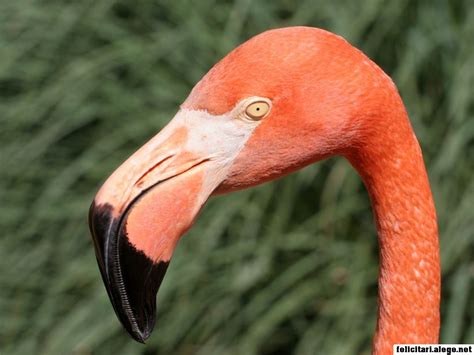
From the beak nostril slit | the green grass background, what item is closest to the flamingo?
the beak nostril slit

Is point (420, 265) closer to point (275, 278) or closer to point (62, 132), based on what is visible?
point (275, 278)

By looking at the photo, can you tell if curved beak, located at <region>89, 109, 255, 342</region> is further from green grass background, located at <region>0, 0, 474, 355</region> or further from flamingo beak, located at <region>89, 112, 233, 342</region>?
green grass background, located at <region>0, 0, 474, 355</region>

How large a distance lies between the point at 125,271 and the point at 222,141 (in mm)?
335

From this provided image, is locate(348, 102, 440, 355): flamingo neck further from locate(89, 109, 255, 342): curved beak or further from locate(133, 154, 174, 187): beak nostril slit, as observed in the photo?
locate(133, 154, 174, 187): beak nostril slit

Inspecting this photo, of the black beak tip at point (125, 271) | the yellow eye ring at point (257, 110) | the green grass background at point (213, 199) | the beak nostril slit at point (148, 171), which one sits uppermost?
the yellow eye ring at point (257, 110)

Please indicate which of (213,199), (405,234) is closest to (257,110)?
(405,234)

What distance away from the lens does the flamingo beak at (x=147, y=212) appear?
1626 mm

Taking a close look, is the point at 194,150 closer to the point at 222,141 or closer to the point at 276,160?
the point at 222,141

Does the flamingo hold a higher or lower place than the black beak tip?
higher

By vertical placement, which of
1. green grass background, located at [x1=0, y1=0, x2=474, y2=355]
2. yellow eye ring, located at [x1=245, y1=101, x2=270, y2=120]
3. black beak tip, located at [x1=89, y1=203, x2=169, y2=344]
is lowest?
green grass background, located at [x1=0, y1=0, x2=474, y2=355]

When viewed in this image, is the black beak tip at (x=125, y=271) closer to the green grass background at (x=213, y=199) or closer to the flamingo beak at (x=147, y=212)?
the flamingo beak at (x=147, y=212)

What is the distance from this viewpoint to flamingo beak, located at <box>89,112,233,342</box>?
163 cm

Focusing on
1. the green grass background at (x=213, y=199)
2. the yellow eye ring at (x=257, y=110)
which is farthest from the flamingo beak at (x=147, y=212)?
the green grass background at (x=213, y=199)

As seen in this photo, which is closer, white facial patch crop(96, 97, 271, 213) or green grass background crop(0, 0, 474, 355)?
white facial patch crop(96, 97, 271, 213)
